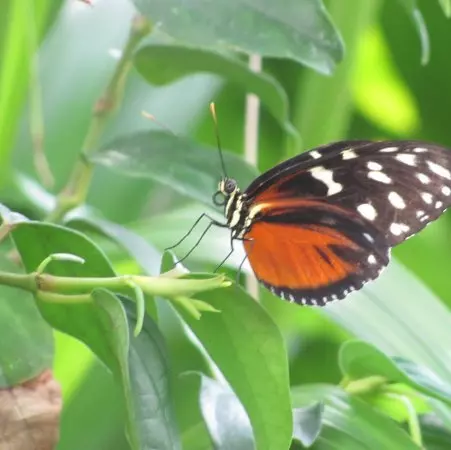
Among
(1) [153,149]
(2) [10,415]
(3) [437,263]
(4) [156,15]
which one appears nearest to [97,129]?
(1) [153,149]

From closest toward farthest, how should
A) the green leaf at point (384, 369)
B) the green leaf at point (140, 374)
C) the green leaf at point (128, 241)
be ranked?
the green leaf at point (140, 374), the green leaf at point (384, 369), the green leaf at point (128, 241)

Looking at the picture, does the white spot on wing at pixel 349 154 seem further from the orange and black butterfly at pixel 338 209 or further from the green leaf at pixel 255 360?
the green leaf at pixel 255 360

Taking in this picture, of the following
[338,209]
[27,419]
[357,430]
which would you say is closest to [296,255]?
[338,209]

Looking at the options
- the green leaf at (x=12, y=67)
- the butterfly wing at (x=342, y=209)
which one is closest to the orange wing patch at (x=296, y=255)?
the butterfly wing at (x=342, y=209)

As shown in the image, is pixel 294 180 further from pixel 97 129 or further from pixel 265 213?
pixel 97 129

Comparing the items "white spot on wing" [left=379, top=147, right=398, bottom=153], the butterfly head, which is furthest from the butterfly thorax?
"white spot on wing" [left=379, top=147, right=398, bottom=153]

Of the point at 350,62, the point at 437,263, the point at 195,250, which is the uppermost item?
the point at 350,62
